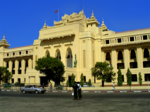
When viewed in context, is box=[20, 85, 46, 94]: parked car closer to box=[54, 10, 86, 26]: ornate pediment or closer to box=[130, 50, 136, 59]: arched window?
box=[130, 50, 136, 59]: arched window

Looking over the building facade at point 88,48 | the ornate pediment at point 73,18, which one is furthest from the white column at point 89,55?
the ornate pediment at point 73,18

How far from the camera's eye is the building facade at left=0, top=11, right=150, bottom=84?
57531mm

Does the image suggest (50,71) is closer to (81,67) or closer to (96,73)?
(96,73)

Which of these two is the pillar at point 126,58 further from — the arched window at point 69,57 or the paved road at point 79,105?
the paved road at point 79,105

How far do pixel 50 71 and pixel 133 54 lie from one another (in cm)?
2894

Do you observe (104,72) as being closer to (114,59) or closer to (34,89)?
(114,59)

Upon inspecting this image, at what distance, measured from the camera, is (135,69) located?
2200 inches

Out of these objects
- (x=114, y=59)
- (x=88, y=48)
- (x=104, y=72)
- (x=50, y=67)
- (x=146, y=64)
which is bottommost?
(x=104, y=72)

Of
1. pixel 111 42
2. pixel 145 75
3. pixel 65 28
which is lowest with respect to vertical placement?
pixel 145 75

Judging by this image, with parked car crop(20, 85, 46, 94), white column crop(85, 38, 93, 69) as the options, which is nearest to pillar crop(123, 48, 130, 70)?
white column crop(85, 38, 93, 69)

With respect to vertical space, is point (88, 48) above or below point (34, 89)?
above

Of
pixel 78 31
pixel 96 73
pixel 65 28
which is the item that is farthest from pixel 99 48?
pixel 96 73

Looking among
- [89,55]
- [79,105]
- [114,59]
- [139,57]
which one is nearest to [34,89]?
[79,105]

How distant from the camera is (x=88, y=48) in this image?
5919 cm
